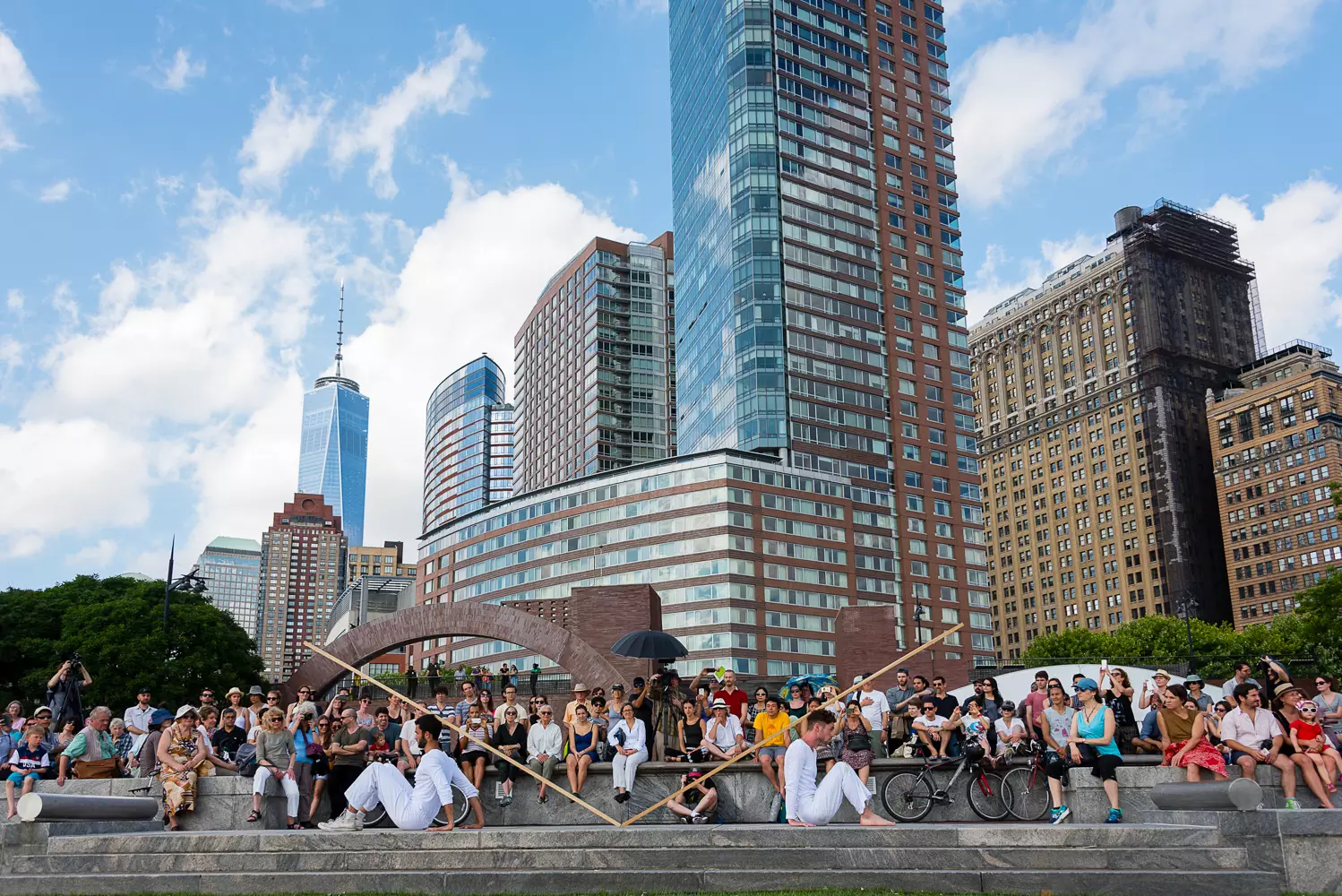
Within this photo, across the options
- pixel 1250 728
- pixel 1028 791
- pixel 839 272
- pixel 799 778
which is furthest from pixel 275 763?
pixel 839 272

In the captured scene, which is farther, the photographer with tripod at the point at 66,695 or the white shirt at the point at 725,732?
the photographer with tripod at the point at 66,695

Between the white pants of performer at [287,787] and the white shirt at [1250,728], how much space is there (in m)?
12.4

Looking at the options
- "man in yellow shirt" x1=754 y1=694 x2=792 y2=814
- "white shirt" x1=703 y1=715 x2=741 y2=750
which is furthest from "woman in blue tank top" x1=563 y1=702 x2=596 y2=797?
"man in yellow shirt" x1=754 y1=694 x2=792 y2=814

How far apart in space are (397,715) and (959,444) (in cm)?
9523

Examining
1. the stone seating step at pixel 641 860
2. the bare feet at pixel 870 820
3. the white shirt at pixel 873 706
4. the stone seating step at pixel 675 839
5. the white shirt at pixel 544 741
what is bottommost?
the stone seating step at pixel 641 860

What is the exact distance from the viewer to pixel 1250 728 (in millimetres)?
13336

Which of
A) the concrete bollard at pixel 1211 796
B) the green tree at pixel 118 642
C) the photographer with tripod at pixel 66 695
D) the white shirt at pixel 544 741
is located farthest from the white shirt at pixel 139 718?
the green tree at pixel 118 642

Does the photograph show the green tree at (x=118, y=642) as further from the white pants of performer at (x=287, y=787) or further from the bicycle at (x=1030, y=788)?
the bicycle at (x=1030, y=788)

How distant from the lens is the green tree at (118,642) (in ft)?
184

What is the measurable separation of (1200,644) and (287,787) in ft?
299

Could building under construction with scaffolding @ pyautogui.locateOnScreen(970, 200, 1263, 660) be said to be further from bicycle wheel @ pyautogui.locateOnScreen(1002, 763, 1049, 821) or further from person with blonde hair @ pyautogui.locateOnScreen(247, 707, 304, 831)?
person with blonde hair @ pyautogui.locateOnScreen(247, 707, 304, 831)

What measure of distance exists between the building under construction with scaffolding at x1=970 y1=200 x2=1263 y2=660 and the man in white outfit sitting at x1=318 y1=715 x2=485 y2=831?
5164 inches

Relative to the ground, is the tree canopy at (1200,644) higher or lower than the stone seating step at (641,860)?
higher

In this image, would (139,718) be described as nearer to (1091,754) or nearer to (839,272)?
(1091,754)
